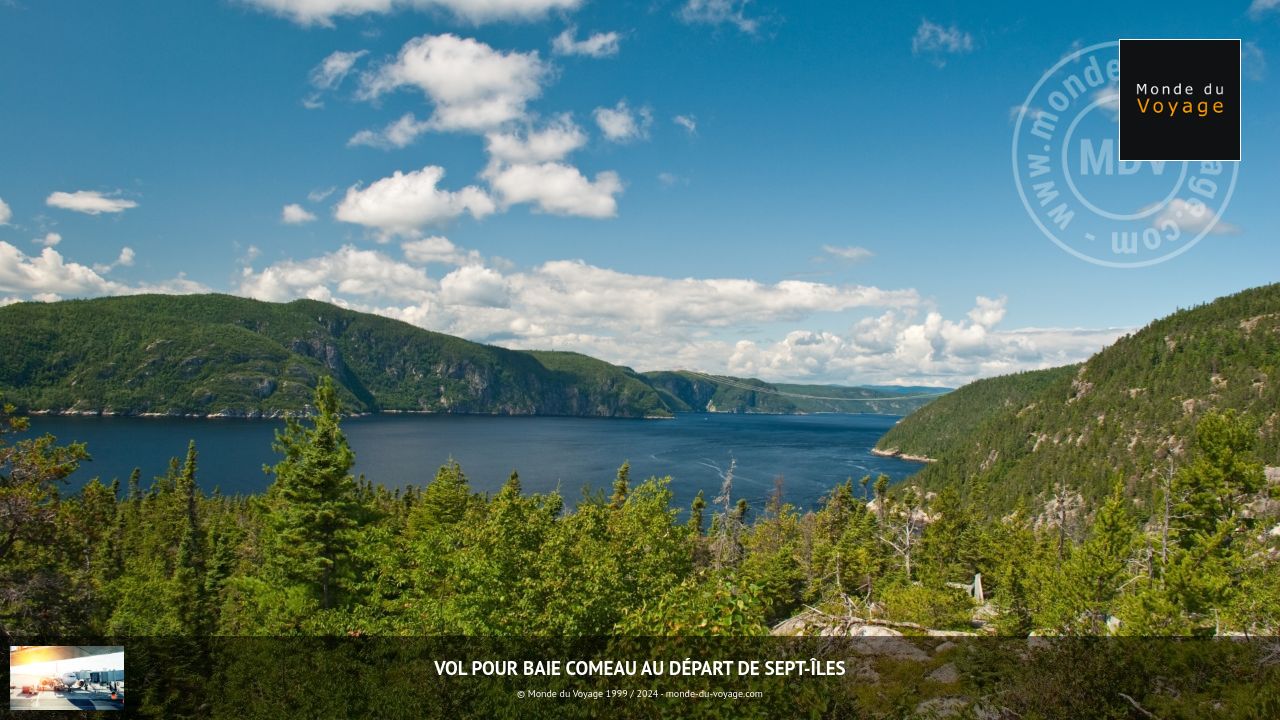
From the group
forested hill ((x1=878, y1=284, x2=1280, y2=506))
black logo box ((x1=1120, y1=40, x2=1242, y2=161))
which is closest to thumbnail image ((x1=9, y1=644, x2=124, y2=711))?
black logo box ((x1=1120, y1=40, x2=1242, y2=161))

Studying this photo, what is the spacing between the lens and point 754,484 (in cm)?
18338

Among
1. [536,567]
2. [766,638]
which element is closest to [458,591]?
[536,567]

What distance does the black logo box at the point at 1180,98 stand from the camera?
2233cm

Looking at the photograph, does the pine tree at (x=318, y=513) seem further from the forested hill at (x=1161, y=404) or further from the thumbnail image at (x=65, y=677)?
the forested hill at (x=1161, y=404)

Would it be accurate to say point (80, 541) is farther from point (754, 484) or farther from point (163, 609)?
point (754, 484)

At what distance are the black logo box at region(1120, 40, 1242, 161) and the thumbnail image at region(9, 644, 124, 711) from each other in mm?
36408

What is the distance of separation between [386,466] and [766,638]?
205885mm

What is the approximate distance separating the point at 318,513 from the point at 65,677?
33.8 ft

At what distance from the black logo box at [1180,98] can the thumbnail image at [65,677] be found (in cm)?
3641

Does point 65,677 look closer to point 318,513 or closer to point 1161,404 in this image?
point 318,513

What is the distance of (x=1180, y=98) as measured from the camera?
2311 cm

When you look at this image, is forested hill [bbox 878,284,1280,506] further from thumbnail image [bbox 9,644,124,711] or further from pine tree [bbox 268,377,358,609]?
thumbnail image [bbox 9,644,124,711]

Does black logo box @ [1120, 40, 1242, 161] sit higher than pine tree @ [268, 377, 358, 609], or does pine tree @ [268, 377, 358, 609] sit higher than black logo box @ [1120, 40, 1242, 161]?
black logo box @ [1120, 40, 1242, 161]

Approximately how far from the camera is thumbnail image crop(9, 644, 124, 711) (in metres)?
15.7
